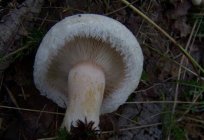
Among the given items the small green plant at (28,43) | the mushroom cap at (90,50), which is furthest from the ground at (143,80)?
the mushroom cap at (90,50)

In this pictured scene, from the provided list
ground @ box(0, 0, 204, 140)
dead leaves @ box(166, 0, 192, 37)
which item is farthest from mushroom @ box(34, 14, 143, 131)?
dead leaves @ box(166, 0, 192, 37)

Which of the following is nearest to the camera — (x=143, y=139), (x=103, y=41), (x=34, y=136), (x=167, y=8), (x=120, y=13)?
(x=103, y=41)

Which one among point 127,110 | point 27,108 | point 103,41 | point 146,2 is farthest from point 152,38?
point 27,108

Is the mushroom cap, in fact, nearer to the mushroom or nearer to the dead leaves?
the mushroom

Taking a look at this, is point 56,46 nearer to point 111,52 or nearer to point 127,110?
point 111,52

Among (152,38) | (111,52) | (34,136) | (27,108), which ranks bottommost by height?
(34,136)
